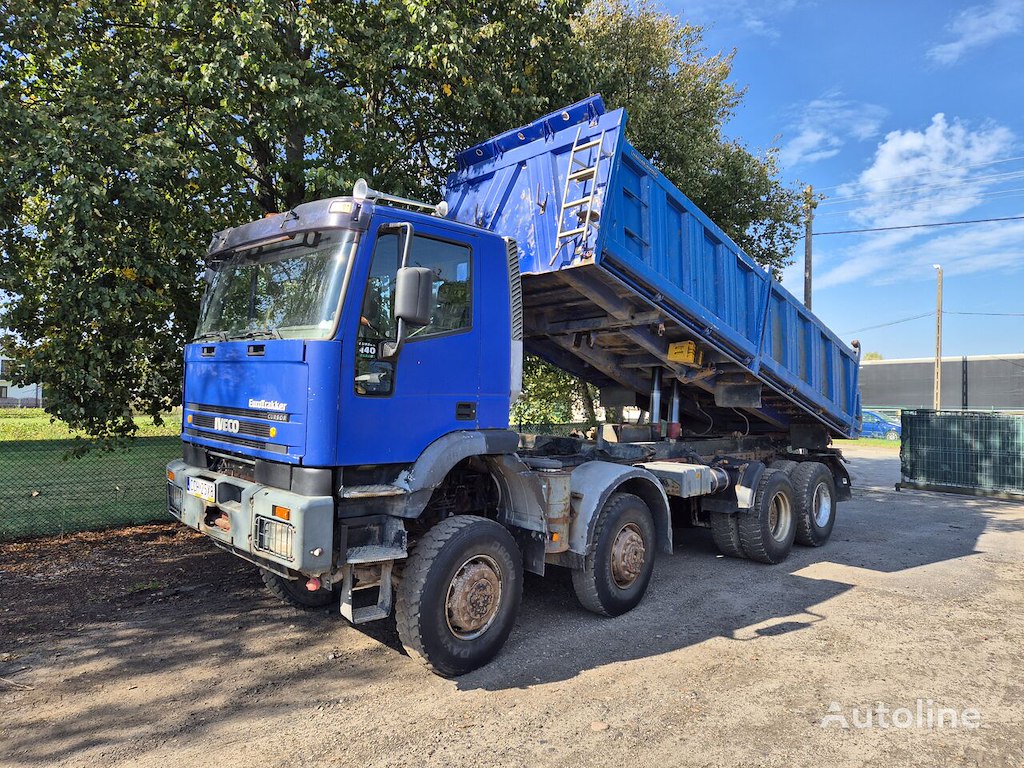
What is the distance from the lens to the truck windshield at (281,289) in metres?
3.75

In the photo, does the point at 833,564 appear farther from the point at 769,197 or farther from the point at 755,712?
the point at 769,197

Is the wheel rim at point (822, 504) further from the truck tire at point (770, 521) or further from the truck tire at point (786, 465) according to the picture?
the truck tire at point (770, 521)

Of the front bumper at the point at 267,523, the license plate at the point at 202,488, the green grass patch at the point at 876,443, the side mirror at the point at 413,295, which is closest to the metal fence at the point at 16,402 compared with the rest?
the green grass patch at the point at 876,443

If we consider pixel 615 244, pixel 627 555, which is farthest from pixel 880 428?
pixel 615 244

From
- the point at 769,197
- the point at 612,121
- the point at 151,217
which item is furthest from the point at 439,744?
the point at 769,197

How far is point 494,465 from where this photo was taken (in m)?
4.55

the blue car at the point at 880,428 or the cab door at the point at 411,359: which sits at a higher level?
the cab door at the point at 411,359

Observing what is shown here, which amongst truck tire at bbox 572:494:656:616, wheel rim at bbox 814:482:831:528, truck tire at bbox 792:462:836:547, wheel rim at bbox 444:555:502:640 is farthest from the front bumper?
wheel rim at bbox 814:482:831:528

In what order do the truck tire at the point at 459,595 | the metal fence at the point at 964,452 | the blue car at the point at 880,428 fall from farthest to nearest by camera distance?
the blue car at the point at 880,428 < the metal fence at the point at 964,452 < the truck tire at the point at 459,595

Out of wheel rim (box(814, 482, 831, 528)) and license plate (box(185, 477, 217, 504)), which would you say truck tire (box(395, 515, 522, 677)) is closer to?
license plate (box(185, 477, 217, 504))

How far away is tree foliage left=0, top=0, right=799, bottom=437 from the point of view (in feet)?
18.3

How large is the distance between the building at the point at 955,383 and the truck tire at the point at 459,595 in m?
43.9

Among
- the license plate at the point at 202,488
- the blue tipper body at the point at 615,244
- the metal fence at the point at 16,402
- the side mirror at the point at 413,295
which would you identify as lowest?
the metal fence at the point at 16,402

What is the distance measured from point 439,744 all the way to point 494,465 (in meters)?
1.84
